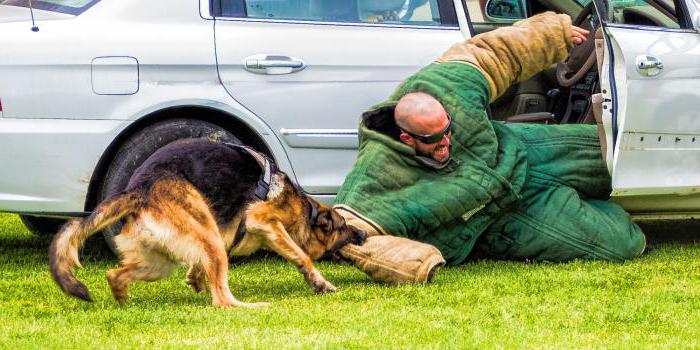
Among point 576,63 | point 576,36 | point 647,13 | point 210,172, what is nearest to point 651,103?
point 576,36

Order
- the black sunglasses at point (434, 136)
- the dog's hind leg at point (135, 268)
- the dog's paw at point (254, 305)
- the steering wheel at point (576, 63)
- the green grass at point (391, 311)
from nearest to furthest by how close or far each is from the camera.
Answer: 1. the green grass at point (391, 311)
2. the dog's paw at point (254, 305)
3. the dog's hind leg at point (135, 268)
4. the black sunglasses at point (434, 136)
5. the steering wheel at point (576, 63)

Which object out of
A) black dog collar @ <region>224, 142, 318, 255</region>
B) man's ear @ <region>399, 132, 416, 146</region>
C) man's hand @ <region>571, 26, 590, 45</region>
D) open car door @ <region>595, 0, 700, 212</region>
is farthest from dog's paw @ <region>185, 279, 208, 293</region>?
man's hand @ <region>571, 26, 590, 45</region>

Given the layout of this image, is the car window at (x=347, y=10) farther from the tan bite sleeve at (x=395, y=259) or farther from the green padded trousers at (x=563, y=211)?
the tan bite sleeve at (x=395, y=259)

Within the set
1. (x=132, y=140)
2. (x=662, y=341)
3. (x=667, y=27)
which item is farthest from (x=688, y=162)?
(x=132, y=140)

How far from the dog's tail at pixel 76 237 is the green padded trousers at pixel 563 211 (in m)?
2.23

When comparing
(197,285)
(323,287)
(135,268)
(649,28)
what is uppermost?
(649,28)

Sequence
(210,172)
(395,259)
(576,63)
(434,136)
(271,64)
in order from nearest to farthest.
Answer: (210,172), (395,259), (434,136), (271,64), (576,63)

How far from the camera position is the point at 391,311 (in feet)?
16.9

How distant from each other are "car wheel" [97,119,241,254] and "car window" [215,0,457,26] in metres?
0.65

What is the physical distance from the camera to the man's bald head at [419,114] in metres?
6.24

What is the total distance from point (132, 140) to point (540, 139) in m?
2.26

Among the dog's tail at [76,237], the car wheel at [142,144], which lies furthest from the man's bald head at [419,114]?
the dog's tail at [76,237]

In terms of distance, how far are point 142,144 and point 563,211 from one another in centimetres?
231

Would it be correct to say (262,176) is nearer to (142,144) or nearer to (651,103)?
(142,144)
